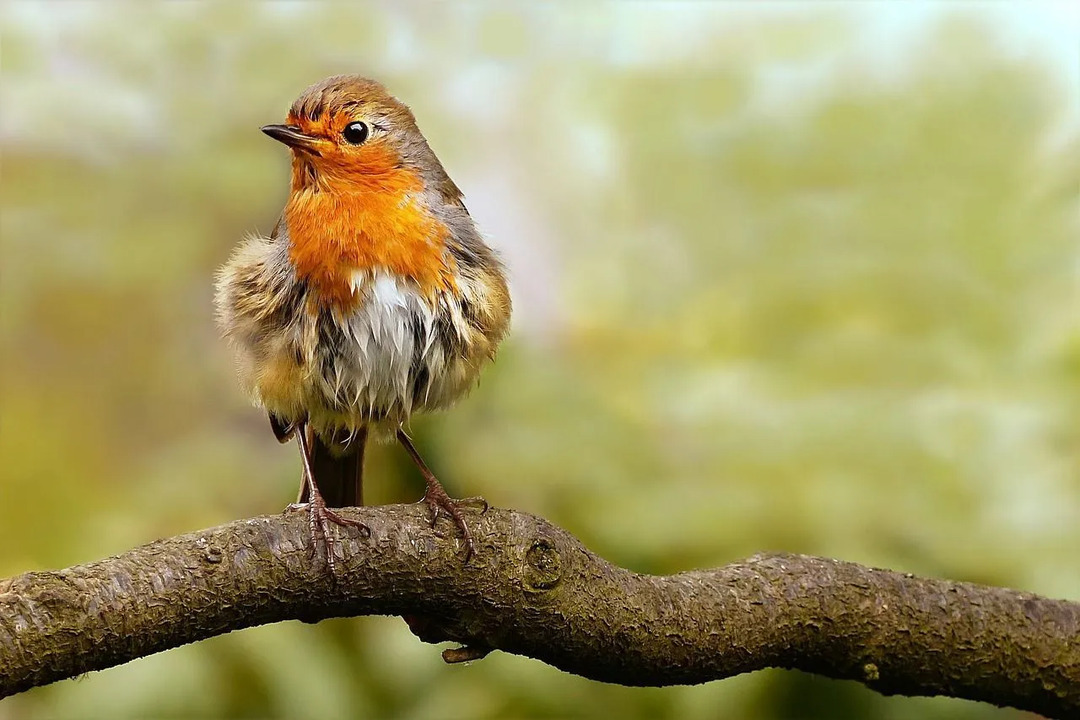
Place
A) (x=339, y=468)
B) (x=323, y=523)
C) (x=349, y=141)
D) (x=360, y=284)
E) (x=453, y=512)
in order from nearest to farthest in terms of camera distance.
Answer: (x=323, y=523), (x=453, y=512), (x=360, y=284), (x=349, y=141), (x=339, y=468)

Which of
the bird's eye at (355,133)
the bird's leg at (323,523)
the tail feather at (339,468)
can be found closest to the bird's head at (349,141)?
the bird's eye at (355,133)

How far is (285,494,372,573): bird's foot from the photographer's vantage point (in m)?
1.82

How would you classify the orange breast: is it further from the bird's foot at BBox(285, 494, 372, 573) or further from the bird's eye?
the bird's foot at BBox(285, 494, 372, 573)

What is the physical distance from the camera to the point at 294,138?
8.11 ft

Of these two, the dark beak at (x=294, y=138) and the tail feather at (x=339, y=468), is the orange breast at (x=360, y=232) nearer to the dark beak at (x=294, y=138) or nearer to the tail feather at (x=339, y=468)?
the dark beak at (x=294, y=138)

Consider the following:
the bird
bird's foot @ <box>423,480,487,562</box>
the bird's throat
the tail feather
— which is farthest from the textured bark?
the tail feather

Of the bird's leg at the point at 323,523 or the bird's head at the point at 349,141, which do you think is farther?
the bird's head at the point at 349,141

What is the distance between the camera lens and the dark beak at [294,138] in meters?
2.45

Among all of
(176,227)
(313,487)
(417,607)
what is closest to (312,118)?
(313,487)

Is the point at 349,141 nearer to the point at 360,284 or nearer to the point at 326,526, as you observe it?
the point at 360,284

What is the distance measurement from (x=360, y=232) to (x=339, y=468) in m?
0.63

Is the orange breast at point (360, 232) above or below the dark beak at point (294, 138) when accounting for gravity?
below

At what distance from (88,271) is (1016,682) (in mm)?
2838

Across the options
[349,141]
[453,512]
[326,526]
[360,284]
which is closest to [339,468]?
[360,284]
